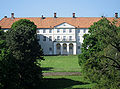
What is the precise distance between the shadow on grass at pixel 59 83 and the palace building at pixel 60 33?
35943mm

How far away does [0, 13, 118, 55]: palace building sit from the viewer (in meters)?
65.5

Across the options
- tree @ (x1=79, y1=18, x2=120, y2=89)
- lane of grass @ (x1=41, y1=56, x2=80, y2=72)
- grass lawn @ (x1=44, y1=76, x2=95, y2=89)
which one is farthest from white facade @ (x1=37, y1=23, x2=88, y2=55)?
tree @ (x1=79, y1=18, x2=120, y2=89)

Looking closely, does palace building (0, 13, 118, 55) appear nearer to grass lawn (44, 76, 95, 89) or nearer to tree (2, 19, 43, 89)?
grass lawn (44, 76, 95, 89)

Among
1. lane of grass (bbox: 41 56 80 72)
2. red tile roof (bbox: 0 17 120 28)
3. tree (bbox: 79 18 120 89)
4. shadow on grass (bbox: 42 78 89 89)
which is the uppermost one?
red tile roof (bbox: 0 17 120 28)

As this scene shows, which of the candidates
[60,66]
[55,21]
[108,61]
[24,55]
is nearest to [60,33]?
[55,21]

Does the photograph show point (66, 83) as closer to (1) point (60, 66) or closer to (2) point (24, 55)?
(2) point (24, 55)

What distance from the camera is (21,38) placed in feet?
76.0

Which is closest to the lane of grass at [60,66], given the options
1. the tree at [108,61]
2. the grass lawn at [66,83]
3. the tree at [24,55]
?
the grass lawn at [66,83]

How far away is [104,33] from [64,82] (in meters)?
14.0

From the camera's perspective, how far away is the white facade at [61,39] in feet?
215

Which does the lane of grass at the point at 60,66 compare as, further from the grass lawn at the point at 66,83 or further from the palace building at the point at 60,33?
the palace building at the point at 60,33

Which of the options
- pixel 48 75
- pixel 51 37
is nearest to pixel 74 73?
pixel 48 75

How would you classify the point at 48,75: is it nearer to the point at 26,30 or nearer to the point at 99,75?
the point at 26,30

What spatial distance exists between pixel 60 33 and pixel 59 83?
39.7 meters
